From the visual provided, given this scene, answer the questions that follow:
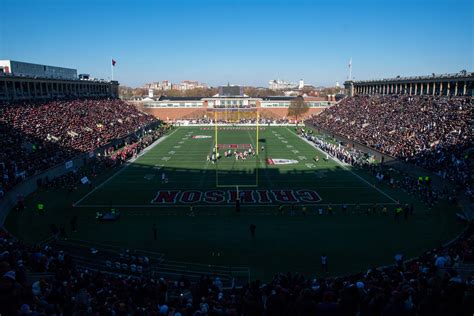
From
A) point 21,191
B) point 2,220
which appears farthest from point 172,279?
point 21,191

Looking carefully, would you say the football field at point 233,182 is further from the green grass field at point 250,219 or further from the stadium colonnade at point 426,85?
the stadium colonnade at point 426,85

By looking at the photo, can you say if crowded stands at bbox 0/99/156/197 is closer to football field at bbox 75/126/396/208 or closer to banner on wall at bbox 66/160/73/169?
banner on wall at bbox 66/160/73/169

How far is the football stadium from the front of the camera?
24.5ft

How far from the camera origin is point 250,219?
20.0 metres

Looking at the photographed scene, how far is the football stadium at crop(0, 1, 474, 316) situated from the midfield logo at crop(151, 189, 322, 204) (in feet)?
0.42

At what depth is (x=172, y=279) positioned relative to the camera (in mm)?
13492

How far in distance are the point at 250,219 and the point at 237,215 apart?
0.94 meters

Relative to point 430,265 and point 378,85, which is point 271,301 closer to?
point 430,265

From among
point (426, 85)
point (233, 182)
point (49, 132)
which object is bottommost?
point (233, 182)

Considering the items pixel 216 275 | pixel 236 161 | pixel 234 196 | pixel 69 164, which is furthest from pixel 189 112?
pixel 216 275

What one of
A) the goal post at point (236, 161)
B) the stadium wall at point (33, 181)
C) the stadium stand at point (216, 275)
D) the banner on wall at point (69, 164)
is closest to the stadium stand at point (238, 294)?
the stadium stand at point (216, 275)

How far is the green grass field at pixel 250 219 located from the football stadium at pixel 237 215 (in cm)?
10

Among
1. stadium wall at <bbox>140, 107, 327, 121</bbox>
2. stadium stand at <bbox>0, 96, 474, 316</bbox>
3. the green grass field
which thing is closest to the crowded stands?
stadium stand at <bbox>0, 96, 474, 316</bbox>

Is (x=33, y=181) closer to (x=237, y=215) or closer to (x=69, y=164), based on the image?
(x=69, y=164)
